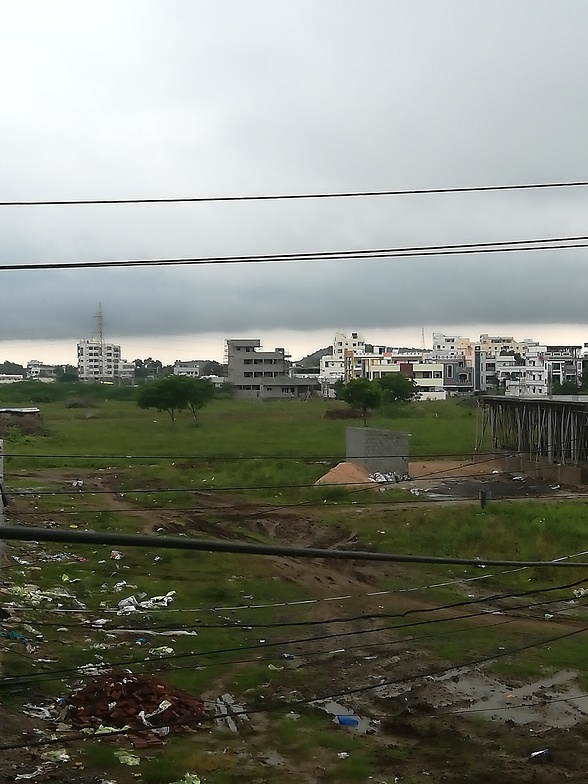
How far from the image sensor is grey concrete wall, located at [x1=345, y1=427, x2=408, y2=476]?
929 inches

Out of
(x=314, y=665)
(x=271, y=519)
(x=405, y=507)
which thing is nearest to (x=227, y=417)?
(x=271, y=519)

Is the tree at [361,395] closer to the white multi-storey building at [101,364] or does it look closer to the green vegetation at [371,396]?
the green vegetation at [371,396]

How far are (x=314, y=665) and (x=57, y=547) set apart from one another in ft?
23.6

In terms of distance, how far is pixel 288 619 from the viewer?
41.6ft

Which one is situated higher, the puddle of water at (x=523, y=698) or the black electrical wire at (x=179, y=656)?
the black electrical wire at (x=179, y=656)

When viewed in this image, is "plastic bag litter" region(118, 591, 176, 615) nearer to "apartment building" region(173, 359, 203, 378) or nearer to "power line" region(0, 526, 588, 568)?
"apartment building" region(173, 359, 203, 378)

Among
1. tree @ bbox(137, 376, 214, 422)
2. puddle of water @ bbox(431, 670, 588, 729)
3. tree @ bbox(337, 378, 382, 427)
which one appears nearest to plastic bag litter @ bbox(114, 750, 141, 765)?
puddle of water @ bbox(431, 670, 588, 729)

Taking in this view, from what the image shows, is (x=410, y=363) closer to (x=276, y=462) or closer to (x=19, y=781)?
(x=276, y=462)

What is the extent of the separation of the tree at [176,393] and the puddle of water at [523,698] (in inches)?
351

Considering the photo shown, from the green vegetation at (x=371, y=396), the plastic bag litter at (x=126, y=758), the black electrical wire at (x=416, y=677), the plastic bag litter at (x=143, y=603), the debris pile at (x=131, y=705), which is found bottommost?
the black electrical wire at (x=416, y=677)

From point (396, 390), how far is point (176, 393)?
22.0 metres

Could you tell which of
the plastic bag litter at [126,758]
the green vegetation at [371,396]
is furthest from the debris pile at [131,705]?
the green vegetation at [371,396]

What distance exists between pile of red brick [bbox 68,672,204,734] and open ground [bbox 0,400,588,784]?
198 millimetres

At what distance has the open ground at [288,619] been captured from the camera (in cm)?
841
